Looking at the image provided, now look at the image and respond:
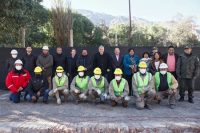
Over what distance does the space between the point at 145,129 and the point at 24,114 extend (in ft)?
11.1

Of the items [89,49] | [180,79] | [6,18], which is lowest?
[180,79]

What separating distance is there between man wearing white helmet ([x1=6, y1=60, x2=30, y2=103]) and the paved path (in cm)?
37

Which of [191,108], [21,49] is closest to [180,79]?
[191,108]

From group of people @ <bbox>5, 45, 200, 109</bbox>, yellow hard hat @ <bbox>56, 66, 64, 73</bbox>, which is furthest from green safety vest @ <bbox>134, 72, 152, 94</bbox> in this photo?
yellow hard hat @ <bbox>56, 66, 64, 73</bbox>

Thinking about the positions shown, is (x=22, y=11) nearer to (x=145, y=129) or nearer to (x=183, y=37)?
(x=145, y=129)

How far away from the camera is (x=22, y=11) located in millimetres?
14781

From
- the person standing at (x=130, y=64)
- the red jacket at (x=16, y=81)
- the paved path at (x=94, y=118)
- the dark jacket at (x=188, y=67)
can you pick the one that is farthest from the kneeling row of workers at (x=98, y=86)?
the person standing at (x=130, y=64)

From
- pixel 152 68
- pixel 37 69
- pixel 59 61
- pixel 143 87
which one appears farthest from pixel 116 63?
pixel 37 69

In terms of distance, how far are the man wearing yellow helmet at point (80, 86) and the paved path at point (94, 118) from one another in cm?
27

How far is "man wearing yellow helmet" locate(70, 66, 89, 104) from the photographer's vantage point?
11.1 metres

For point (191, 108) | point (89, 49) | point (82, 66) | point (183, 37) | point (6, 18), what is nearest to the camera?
point (191, 108)

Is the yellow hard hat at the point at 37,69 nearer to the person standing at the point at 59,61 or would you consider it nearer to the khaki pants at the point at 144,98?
the person standing at the point at 59,61

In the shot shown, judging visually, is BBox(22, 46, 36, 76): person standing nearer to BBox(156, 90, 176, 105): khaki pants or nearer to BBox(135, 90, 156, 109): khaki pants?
BBox(135, 90, 156, 109): khaki pants

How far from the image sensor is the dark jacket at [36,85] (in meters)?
11.2
